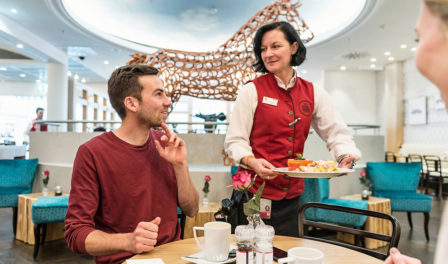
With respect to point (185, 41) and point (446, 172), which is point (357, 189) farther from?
point (185, 41)

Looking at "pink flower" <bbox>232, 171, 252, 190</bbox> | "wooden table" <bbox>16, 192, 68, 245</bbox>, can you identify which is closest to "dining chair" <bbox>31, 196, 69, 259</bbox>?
"wooden table" <bbox>16, 192, 68, 245</bbox>

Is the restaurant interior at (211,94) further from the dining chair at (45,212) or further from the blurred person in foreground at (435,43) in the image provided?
the blurred person in foreground at (435,43)

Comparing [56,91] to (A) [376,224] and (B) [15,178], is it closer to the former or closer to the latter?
(B) [15,178]

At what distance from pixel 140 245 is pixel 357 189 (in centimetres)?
464

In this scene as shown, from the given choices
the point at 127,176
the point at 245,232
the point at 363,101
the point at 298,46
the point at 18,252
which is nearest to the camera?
the point at 245,232

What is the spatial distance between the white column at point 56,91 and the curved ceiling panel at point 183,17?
2.50 metres

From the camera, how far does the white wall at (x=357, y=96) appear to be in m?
13.6

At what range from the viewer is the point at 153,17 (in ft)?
27.9

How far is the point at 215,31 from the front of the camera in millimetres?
9398

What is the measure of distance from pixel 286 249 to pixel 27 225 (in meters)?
3.88

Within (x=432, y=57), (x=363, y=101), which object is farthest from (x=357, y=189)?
(x=363, y=101)

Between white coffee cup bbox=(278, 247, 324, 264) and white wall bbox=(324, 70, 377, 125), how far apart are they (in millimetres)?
13462

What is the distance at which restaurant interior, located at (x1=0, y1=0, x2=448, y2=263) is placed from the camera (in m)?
4.02

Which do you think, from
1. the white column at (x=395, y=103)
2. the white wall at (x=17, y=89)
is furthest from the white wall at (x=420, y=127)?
the white wall at (x=17, y=89)
